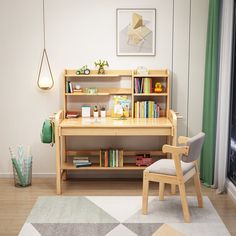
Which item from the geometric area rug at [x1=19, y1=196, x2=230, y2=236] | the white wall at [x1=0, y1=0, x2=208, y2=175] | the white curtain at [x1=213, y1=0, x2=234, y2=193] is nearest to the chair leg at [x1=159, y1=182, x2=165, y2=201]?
the geometric area rug at [x1=19, y1=196, x2=230, y2=236]

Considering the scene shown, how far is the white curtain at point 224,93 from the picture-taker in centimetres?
444

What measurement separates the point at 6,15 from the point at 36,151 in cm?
168

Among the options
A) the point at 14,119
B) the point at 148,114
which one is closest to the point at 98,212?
the point at 148,114

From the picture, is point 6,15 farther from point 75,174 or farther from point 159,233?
point 159,233

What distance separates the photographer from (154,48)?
507 centimetres

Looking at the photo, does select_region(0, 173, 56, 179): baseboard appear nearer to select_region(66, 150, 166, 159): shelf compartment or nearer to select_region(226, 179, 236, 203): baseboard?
select_region(66, 150, 166, 159): shelf compartment

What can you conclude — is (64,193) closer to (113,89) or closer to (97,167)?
(97,167)

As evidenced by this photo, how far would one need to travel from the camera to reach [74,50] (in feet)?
16.7

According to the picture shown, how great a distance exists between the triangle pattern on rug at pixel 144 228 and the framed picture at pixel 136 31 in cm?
216

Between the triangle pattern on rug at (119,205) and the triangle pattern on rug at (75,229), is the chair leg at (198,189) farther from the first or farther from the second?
the triangle pattern on rug at (75,229)

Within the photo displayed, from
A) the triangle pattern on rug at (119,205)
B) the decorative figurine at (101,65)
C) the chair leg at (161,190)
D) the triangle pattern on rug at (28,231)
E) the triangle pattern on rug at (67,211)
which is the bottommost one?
the triangle pattern on rug at (28,231)

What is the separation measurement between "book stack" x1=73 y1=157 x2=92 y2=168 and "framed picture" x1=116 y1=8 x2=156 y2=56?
136 centimetres

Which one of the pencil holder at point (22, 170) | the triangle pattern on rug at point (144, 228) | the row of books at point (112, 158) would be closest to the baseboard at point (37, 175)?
the pencil holder at point (22, 170)

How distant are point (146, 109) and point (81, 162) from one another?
3.26 ft
